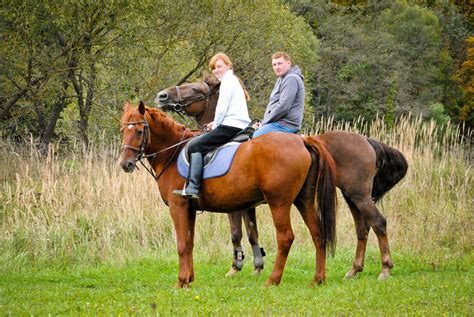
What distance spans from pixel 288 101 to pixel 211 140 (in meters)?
1.27

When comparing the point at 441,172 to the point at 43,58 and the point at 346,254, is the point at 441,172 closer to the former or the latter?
the point at 346,254

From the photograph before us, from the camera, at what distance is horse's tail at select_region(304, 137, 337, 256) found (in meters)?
8.12

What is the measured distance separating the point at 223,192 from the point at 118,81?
11581mm

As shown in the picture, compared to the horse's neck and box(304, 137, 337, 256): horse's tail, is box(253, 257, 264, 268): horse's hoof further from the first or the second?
the horse's neck

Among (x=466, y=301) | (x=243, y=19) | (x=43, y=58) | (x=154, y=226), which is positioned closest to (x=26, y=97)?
(x=43, y=58)

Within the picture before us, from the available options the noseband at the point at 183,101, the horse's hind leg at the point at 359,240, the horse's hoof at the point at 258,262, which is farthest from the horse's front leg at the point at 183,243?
the horse's hind leg at the point at 359,240

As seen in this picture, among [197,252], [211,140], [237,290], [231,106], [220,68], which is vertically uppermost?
[220,68]

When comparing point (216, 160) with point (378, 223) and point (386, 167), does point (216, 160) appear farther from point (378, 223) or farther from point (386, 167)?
point (386, 167)

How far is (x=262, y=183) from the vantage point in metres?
8.02

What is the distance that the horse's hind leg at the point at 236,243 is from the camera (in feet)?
31.5

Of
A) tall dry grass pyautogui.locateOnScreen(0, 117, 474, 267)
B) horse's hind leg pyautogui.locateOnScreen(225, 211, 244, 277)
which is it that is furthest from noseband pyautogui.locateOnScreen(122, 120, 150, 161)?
tall dry grass pyautogui.locateOnScreen(0, 117, 474, 267)

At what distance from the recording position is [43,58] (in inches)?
706

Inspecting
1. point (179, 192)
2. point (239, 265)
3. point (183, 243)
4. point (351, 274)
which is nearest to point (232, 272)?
point (239, 265)

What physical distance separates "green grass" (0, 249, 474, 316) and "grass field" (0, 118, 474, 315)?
0.6 inches
